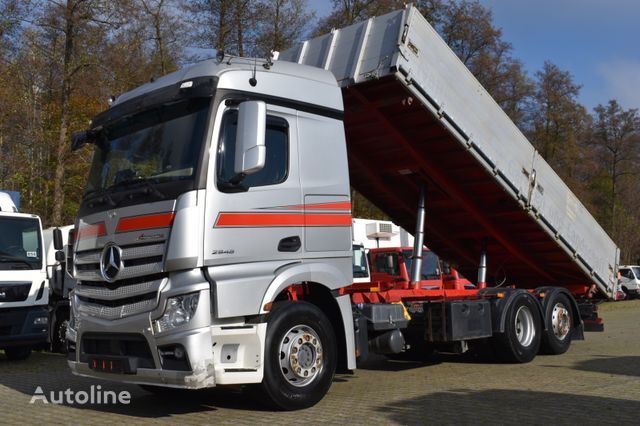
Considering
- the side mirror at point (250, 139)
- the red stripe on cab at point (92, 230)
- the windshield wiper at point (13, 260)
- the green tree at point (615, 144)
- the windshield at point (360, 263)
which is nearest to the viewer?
the side mirror at point (250, 139)

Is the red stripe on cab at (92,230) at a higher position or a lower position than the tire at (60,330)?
higher

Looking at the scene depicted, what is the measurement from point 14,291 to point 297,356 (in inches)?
250

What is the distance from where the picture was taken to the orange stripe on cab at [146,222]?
603cm

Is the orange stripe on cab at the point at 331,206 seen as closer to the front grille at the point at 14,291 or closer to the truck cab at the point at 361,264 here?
the front grille at the point at 14,291

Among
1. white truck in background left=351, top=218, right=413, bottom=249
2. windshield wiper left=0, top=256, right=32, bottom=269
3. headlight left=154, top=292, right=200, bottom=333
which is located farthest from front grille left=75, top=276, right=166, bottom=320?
white truck in background left=351, top=218, right=413, bottom=249

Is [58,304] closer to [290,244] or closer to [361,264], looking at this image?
[361,264]

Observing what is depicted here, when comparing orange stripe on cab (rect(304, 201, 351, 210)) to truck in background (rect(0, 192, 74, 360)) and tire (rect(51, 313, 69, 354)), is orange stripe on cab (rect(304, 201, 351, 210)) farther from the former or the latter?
tire (rect(51, 313, 69, 354))

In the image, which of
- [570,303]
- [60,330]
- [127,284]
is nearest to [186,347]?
[127,284]

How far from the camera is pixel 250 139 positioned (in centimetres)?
604

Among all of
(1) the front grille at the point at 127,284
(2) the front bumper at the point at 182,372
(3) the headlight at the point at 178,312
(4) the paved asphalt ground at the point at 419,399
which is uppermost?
(1) the front grille at the point at 127,284

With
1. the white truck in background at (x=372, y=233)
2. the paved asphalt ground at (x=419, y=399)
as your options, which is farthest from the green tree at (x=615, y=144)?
the paved asphalt ground at (x=419, y=399)

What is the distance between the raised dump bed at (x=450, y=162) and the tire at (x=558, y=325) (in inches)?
22.0

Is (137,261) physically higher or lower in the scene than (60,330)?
higher

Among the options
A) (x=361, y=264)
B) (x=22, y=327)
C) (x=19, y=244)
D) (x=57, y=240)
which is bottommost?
(x=22, y=327)
